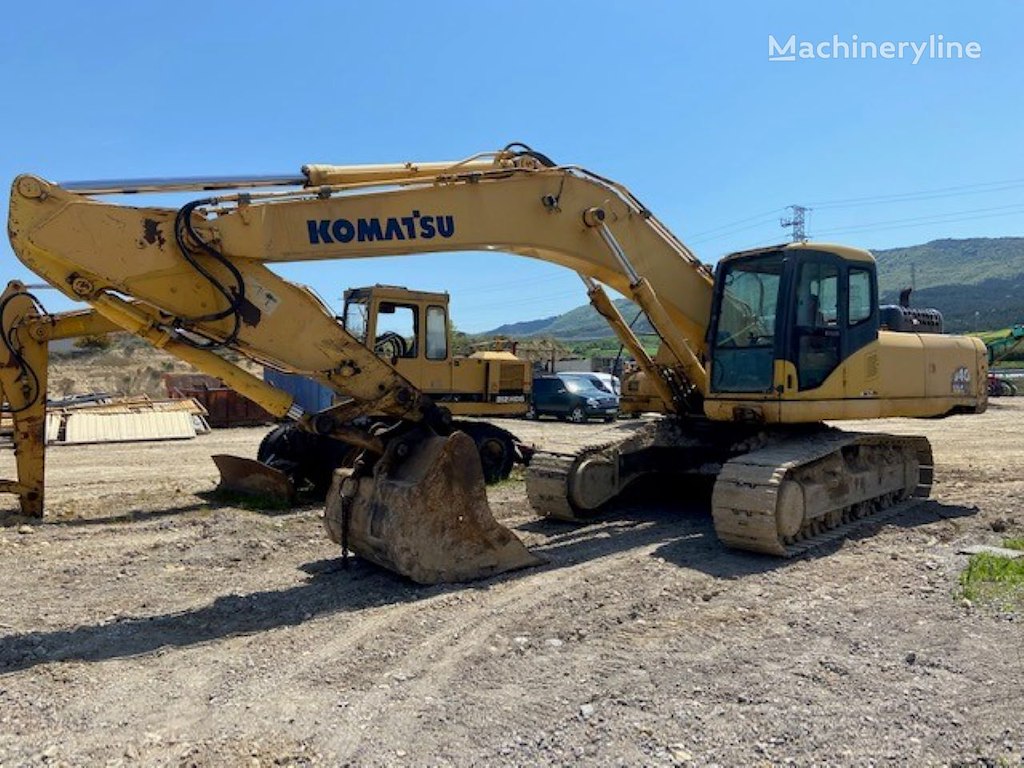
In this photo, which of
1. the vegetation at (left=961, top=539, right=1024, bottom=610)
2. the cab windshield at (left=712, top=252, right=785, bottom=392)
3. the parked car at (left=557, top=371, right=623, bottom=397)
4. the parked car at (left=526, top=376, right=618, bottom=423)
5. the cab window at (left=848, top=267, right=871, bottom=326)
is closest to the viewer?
the vegetation at (left=961, top=539, right=1024, bottom=610)

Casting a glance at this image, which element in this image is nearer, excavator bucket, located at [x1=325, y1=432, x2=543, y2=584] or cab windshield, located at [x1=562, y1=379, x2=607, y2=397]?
excavator bucket, located at [x1=325, y1=432, x2=543, y2=584]

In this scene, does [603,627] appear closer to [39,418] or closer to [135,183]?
[135,183]

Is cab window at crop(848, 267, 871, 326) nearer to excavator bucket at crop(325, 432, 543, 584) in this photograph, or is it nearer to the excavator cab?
the excavator cab

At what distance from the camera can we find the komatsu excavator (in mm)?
6305

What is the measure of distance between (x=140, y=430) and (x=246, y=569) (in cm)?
1365

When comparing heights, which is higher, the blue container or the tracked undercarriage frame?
the blue container

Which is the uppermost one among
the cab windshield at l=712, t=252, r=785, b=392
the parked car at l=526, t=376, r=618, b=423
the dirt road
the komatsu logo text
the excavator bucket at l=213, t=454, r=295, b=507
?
the komatsu logo text

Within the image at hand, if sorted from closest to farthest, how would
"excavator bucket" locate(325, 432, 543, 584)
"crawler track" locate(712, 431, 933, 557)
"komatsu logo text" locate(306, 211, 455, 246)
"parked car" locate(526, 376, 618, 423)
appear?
"excavator bucket" locate(325, 432, 543, 584) < "komatsu logo text" locate(306, 211, 455, 246) < "crawler track" locate(712, 431, 933, 557) < "parked car" locate(526, 376, 618, 423)

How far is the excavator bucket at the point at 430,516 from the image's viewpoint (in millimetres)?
6594

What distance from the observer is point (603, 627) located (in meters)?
5.79

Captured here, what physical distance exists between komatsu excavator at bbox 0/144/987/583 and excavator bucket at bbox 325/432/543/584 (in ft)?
0.06

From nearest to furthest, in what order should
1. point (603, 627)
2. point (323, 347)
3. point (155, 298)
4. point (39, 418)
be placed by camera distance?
point (603, 627), point (155, 298), point (323, 347), point (39, 418)

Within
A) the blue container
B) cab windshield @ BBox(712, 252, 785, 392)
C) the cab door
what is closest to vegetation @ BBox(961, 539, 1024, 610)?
cab windshield @ BBox(712, 252, 785, 392)

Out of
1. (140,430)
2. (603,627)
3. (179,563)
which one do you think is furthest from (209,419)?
(603,627)
